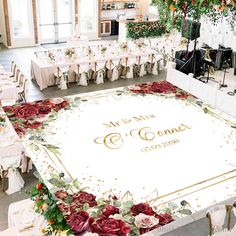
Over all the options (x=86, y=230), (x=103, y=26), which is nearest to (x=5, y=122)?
(x=86, y=230)

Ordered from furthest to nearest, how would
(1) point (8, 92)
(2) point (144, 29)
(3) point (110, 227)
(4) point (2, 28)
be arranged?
1. (4) point (2, 28)
2. (2) point (144, 29)
3. (1) point (8, 92)
4. (3) point (110, 227)

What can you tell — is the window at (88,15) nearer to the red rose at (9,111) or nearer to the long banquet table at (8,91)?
the long banquet table at (8,91)

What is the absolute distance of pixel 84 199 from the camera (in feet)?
15.2

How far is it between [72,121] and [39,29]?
9862 millimetres

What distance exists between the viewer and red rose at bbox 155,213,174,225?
14.2ft

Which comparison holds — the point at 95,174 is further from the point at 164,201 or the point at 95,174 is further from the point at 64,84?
the point at 64,84

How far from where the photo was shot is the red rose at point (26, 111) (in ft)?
21.8

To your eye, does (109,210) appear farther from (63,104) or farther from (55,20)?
(55,20)

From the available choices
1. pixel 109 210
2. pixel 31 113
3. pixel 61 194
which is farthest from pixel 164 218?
pixel 31 113

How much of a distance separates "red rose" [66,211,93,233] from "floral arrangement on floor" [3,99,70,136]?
2.20 metres

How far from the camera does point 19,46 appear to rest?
14891 millimetres

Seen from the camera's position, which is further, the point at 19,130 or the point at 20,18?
the point at 20,18

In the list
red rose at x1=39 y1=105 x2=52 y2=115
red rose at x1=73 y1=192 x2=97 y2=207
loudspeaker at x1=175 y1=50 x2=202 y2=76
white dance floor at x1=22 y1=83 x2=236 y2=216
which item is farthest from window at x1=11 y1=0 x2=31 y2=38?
red rose at x1=73 y1=192 x2=97 y2=207

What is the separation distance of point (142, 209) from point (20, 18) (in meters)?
12.2
